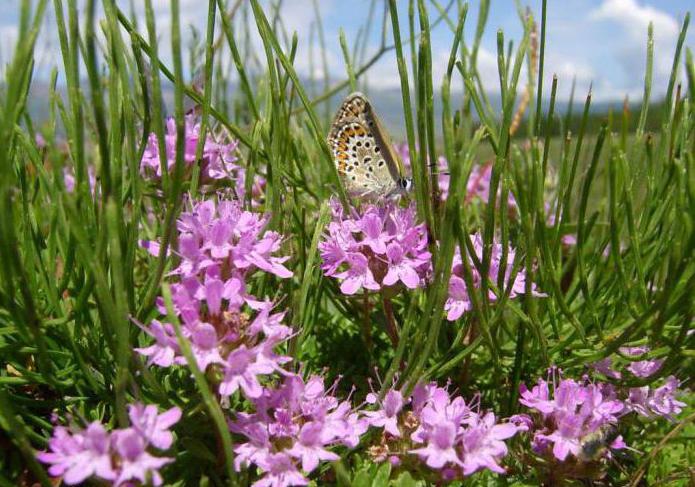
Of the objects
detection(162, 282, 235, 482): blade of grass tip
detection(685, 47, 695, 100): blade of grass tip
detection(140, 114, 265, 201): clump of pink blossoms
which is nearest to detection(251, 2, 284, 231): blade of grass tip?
detection(140, 114, 265, 201): clump of pink blossoms

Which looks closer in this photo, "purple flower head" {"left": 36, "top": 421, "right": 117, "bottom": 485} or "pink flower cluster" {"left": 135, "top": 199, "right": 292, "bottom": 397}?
"purple flower head" {"left": 36, "top": 421, "right": 117, "bottom": 485}

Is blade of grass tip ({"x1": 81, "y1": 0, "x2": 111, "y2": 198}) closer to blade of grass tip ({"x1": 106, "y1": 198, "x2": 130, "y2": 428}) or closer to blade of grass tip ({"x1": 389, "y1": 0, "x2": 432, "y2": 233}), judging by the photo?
blade of grass tip ({"x1": 106, "y1": 198, "x2": 130, "y2": 428})

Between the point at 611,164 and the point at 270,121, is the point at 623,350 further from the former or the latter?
the point at 270,121

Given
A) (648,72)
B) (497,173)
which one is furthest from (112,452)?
(648,72)

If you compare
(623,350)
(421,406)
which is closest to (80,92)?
(421,406)

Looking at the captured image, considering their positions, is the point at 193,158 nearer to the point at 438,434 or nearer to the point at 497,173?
the point at 497,173
